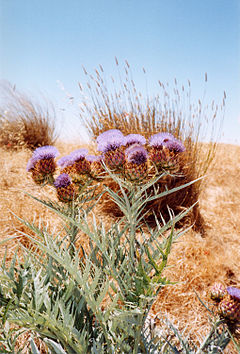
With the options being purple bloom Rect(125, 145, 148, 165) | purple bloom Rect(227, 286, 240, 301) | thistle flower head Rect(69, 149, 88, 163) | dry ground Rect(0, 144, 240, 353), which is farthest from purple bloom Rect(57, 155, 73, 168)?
purple bloom Rect(227, 286, 240, 301)

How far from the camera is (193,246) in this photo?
6.23 ft

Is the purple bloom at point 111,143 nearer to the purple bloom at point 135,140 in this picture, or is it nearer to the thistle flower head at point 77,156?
the purple bloom at point 135,140

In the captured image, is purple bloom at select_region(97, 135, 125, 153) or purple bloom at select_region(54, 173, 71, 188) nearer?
purple bloom at select_region(97, 135, 125, 153)

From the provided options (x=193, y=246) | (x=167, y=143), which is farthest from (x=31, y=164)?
(x=193, y=246)

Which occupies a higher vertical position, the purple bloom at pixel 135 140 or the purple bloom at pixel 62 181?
the purple bloom at pixel 135 140

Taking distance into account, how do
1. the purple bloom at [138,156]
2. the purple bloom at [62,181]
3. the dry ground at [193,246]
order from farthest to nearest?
the dry ground at [193,246] → the purple bloom at [62,181] → the purple bloom at [138,156]

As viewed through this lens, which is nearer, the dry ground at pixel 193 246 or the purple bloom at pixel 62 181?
the purple bloom at pixel 62 181

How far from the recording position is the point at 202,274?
1.68m

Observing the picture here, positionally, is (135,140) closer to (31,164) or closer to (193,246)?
(31,164)

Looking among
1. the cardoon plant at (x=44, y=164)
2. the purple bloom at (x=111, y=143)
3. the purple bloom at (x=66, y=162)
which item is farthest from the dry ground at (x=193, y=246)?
the purple bloom at (x=111, y=143)

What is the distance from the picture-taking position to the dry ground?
4.95 ft

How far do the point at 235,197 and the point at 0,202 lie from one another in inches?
105

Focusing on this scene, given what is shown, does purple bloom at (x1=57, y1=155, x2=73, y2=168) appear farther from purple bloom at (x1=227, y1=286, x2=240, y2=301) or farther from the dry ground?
purple bloom at (x1=227, y1=286, x2=240, y2=301)

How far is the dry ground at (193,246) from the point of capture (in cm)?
151
